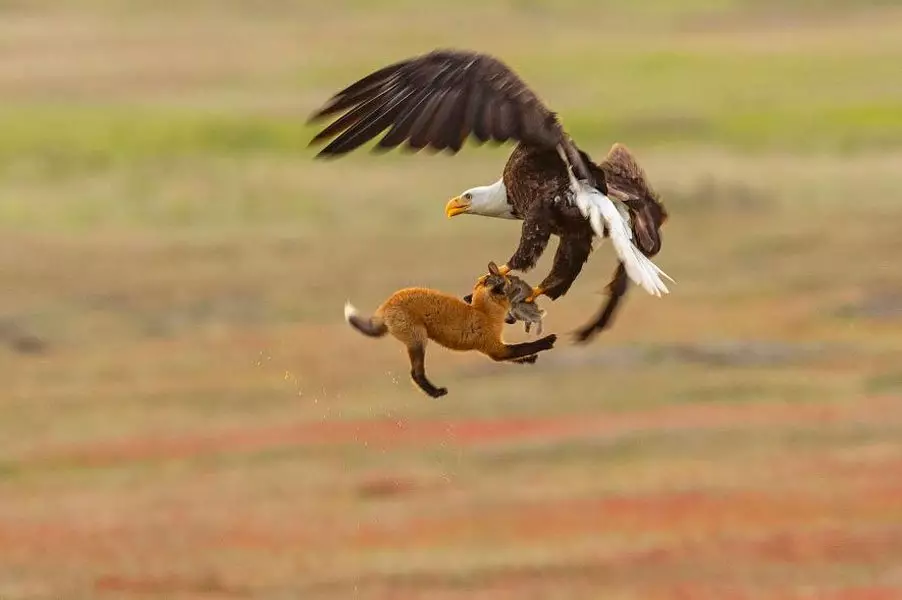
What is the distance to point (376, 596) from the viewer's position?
17969 mm

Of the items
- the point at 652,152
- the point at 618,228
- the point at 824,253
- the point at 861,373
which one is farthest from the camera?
the point at 652,152

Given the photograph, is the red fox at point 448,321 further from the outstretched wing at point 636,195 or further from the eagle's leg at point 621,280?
the outstretched wing at point 636,195

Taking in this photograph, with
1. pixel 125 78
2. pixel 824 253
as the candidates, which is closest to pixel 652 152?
pixel 824 253

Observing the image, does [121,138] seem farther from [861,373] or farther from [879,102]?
[861,373]

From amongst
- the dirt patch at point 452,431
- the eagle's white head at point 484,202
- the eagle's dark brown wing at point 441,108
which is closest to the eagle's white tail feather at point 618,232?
the eagle's dark brown wing at point 441,108

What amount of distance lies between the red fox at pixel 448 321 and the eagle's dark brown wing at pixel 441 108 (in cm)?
46

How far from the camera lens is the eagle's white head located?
7.89 m

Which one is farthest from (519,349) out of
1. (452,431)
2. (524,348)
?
(452,431)

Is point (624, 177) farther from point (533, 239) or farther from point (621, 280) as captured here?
point (533, 239)

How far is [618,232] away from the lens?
7.52m

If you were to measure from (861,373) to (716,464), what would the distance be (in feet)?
14.8

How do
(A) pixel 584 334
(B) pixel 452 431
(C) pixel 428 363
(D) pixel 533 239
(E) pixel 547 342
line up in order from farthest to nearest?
(C) pixel 428 363 → (B) pixel 452 431 → (A) pixel 584 334 → (D) pixel 533 239 → (E) pixel 547 342

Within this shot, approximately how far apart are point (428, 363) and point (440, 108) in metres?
18.3

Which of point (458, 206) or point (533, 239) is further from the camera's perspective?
point (458, 206)
